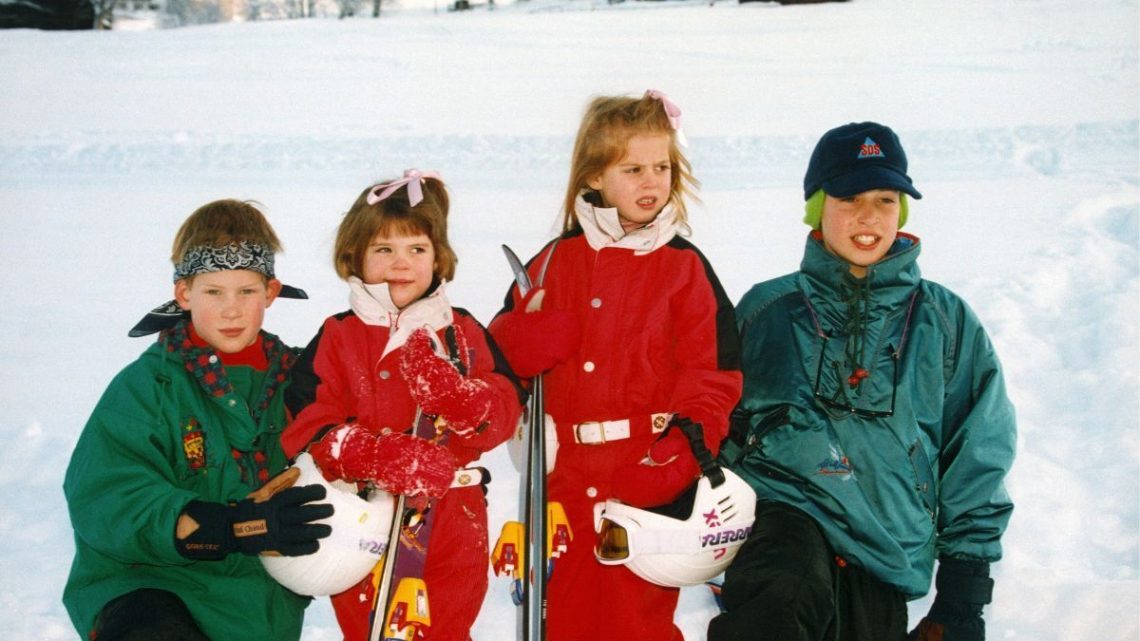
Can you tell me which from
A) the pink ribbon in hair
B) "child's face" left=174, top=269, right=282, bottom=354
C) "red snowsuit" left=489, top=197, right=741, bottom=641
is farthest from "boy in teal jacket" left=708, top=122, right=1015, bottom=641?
"child's face" left=174, top=269, right=282, bottom=354

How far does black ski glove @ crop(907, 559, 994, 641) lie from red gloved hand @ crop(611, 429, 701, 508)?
0.75m

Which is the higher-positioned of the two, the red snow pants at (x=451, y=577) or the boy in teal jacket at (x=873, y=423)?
the boy in teal jacket at (x=873, y=423)

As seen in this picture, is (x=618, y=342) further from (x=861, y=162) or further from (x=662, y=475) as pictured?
(x=861, y=162)

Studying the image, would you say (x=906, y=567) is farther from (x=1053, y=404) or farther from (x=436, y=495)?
(x=1053, y=404)

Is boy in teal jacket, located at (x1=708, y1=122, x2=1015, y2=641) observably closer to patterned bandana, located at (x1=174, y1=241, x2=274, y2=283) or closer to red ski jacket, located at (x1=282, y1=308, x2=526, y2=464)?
red ski jacket, located at (x1=282, y1=308, x2=526, y2=464)

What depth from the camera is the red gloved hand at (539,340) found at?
289cm

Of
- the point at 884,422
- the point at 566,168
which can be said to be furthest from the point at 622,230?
the point at 566,168

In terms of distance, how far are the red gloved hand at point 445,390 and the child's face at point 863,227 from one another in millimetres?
1133

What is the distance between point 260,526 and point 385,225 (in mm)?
896

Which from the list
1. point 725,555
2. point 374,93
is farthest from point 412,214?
point 374,93

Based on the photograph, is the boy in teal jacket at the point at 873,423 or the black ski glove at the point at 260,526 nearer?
the black ski glove at the point at 260,526

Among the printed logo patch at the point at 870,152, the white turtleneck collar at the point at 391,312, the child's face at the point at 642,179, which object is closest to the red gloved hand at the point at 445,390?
the white turtleneck collar at the point at 391,312

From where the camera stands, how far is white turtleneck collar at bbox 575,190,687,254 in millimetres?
3078

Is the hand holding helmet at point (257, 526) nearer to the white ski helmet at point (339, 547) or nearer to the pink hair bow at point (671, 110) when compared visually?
the white ski helmet at point (339, 547)
